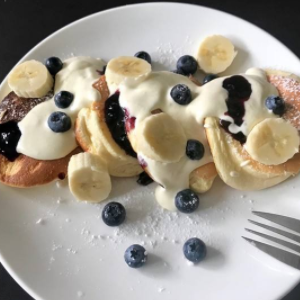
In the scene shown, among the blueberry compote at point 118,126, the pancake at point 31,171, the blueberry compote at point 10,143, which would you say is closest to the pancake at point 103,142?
the blueberry compote at point 118,126

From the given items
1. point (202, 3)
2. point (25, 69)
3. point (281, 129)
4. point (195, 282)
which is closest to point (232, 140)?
point (281, 129)

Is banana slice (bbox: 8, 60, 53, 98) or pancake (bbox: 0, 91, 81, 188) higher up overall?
banana slice (bbox: 8, 60, 53, 98)

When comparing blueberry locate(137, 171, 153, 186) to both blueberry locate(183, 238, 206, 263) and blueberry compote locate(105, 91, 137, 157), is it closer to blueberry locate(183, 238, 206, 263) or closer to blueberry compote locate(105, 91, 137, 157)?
blueberry compote locate(105, 91, 137, 157)

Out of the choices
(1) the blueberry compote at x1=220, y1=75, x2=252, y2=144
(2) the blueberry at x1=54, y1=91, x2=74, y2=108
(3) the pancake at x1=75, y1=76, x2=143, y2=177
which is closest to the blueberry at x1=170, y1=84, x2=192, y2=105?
(1) the blueberry compote at x1=220, y1=75, x2=252, y2=144

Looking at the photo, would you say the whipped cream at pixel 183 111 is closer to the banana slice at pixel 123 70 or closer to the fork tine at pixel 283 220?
the banana slice at pixel 123 70

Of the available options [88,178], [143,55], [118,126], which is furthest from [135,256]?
[143,55]

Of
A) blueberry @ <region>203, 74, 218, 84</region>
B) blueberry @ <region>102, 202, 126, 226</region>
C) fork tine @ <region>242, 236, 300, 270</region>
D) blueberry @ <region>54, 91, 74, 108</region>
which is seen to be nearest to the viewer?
fork tine @ <region>242, 236, 300, 270</region>

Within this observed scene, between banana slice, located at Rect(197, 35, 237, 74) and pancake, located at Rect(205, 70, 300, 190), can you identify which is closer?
pancake, located at Rect(205, 70, 300, 190)

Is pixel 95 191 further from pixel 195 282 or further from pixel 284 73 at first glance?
pixel 284 73
